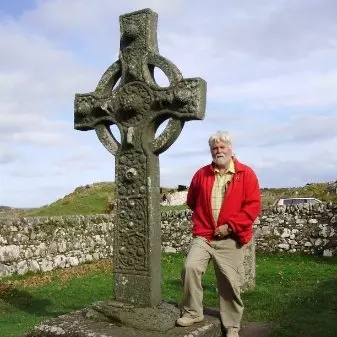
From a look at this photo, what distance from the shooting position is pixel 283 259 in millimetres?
15859

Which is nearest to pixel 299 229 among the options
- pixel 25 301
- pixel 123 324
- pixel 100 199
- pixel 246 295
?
pixel 246 295

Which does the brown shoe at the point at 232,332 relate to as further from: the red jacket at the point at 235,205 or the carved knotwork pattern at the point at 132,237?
the carved knotwork pattern at the point at 132,237

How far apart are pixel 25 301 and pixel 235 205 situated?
222 inches

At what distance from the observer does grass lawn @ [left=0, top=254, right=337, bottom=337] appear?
26.0ft

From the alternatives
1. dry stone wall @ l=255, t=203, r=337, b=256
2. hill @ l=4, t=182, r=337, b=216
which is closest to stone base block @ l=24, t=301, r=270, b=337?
dry stone wall @ l=255, t=203, r=337, b=256

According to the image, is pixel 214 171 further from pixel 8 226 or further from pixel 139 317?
pixel 8 226

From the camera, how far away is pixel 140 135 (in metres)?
6.36

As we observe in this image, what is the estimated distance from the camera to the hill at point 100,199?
86.4ft

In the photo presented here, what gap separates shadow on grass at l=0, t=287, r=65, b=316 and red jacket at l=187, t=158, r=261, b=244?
3674 mm

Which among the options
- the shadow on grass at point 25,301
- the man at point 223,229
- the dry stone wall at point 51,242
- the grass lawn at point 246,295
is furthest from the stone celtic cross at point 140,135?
the dry stone wall at point 51,242

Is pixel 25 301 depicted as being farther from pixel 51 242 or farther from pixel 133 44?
pixel 133 44

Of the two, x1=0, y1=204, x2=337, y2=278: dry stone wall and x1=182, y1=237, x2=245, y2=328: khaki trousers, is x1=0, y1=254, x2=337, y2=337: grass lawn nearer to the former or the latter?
x1=0, y1=204, x2=337, y2=278: dry stone wall

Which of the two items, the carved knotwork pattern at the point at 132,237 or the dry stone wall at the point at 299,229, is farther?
the dry stone wall at the point at 299,229

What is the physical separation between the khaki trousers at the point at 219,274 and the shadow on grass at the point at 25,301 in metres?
3.40
